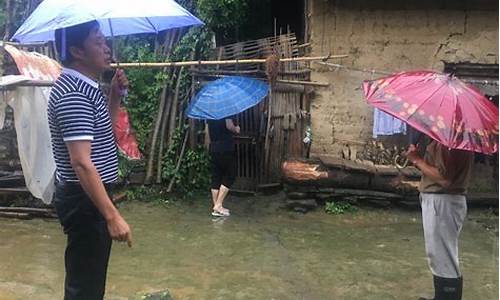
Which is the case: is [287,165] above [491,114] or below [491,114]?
below

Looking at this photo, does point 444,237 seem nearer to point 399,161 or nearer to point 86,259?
point 86,259

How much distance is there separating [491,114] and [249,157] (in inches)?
203

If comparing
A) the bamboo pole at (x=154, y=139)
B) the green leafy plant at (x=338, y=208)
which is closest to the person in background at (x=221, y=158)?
the bamboo pole at (x=154, y=139)

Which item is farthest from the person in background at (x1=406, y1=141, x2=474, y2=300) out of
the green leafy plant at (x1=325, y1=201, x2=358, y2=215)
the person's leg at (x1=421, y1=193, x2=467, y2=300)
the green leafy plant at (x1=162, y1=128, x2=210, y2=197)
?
the green leafy plant at (x1=162, y1=128, x2=210, y2=197)

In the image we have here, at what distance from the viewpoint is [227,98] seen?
7.38m

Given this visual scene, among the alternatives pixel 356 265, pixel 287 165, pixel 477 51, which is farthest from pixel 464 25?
pixel 356 265

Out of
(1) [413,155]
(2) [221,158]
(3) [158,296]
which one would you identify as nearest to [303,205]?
(2) [221,158]

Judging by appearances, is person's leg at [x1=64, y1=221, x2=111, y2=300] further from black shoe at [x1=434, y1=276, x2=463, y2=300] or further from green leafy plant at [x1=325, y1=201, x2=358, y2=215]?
green leafy plant at [x1=325, y1=201, x2=358, y2=215]

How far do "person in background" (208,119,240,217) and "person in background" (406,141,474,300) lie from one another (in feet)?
12.4

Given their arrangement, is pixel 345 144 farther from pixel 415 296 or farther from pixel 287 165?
pixel 415 296

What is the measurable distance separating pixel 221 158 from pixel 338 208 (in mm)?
1722

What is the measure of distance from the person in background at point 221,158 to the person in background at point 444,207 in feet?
12.4

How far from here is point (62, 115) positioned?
278cm

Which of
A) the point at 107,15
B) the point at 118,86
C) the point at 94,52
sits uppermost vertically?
the point at 107,15
